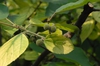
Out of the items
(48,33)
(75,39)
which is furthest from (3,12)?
(75,39)

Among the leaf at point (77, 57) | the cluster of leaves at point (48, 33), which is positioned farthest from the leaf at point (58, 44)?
the leaf at point (77, 57)

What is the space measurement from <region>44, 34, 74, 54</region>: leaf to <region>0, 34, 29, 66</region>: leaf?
76 mm

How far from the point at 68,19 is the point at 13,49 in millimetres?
673

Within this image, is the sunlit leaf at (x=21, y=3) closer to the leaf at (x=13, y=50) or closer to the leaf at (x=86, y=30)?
the leaf at (x=86, y=30)

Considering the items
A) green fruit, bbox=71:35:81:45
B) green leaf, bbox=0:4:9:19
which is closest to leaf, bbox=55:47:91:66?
green leaf, bbox=0:4:9:19

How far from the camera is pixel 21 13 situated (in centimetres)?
116

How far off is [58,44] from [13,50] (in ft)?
0.50

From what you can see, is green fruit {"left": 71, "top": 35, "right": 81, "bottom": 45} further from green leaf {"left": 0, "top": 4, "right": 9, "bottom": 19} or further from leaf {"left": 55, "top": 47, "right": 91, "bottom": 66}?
green leaf {"left": 0, "top": 4, "right": 9, "bottom": 19}

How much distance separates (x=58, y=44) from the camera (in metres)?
0.81

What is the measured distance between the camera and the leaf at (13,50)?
73 centimetres

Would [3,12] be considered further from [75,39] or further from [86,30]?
[75,39]

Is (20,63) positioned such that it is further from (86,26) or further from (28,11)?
(86,26)

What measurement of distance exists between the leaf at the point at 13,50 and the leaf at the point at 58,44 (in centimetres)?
8

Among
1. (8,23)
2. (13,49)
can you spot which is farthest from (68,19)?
(13,49)
